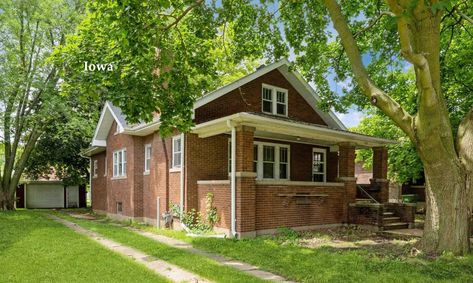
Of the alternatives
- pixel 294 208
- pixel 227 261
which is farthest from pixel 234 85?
pixel 227 261

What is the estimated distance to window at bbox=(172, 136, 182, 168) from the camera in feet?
47.9

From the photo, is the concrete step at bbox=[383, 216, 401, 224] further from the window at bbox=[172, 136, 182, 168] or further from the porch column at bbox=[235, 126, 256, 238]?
the window at bbox=[172, 136, 182, 168]

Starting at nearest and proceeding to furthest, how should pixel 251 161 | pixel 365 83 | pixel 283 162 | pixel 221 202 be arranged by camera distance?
pixel 365 83 → pixel 251 161 → pixel 221 202 → pixel 283 162

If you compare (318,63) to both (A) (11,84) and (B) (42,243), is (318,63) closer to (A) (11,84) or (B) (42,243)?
(B) (42,243)

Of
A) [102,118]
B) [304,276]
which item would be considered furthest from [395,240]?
[102,118]

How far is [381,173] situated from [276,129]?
6.58m

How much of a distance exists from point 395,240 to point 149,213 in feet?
32.1

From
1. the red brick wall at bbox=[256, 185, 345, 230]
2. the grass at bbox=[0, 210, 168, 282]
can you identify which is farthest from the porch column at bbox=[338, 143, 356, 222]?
the grass at bbox=[0, 210, 168, 282]

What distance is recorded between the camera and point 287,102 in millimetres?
17109

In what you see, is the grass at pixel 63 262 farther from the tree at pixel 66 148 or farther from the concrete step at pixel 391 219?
the tree at pixel 66 148

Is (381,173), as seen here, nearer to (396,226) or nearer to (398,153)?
(396,226)

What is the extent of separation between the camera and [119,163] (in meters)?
20.1

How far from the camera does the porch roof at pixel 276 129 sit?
11797 mm

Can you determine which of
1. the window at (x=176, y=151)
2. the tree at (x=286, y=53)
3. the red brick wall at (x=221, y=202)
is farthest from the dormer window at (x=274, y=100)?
the red brick wall at (x=221, y=202)
